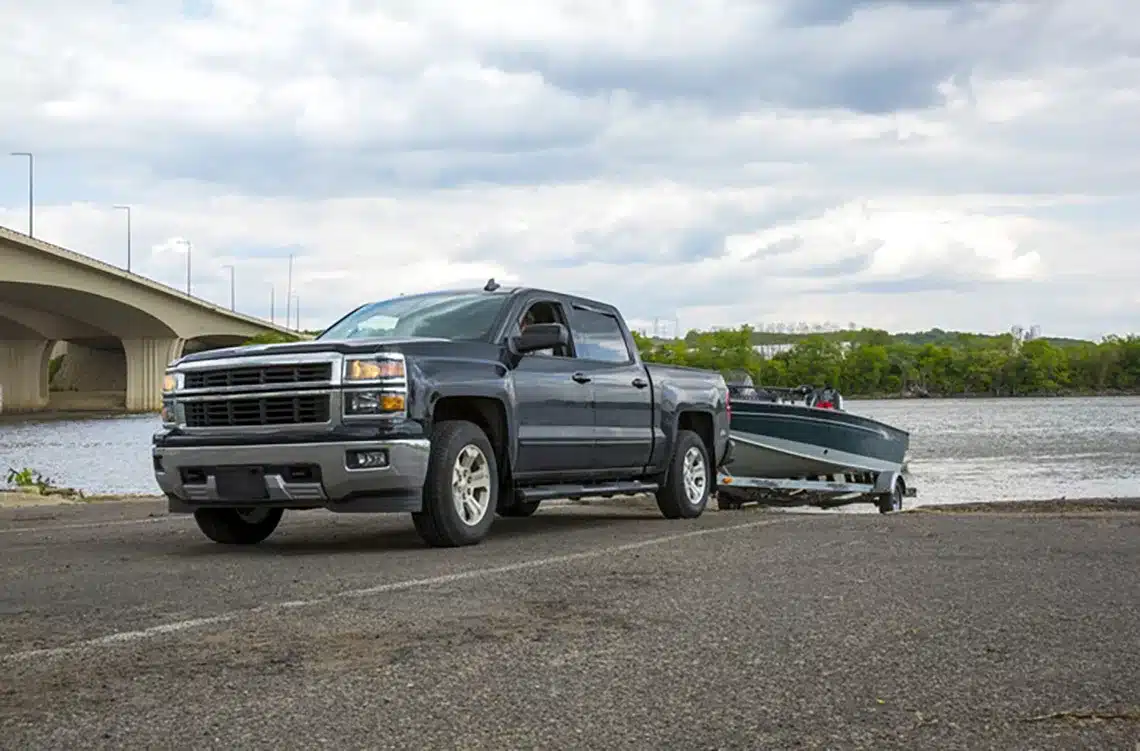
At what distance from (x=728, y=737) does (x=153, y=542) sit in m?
7.37

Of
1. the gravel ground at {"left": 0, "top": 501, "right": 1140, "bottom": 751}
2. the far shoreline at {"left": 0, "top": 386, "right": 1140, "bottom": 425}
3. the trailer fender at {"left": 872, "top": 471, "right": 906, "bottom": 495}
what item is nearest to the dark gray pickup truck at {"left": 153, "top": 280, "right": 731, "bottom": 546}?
the gravel ground at {"left": 0, "top": 501, "right": 1140, "bottom": 751}

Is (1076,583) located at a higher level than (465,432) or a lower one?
lower

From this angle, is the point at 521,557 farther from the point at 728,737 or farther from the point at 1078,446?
the point at 1078,446

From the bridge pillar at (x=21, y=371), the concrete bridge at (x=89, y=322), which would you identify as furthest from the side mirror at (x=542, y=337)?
the bridge pillar at (x=21, y=371)

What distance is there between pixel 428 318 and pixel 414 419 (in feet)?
5.44

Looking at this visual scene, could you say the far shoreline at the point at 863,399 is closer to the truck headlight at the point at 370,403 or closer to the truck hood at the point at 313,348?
the truck hood at the point at 313,348

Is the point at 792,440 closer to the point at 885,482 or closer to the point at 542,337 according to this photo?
the point at 885,482

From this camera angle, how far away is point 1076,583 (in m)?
7.57

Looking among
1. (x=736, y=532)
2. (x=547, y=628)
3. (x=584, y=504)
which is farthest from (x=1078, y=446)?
(x=547, y=628)

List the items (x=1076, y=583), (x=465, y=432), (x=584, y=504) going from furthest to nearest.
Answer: (x=584, y=504)
(x=465, y=432)
(x=1076, y=583)

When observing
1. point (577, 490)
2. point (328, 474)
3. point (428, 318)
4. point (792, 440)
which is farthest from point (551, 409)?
point (792, 440)

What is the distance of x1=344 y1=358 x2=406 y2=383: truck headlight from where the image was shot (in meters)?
9.41

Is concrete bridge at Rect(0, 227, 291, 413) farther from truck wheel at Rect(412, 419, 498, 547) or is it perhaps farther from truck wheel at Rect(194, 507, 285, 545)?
truck wheel at Rect(412, 419, 498, 547)

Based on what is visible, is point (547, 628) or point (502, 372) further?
point (502, 372)
